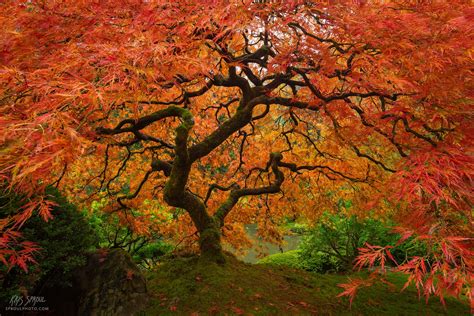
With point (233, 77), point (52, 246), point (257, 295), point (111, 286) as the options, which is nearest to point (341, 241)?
point (257, 295)

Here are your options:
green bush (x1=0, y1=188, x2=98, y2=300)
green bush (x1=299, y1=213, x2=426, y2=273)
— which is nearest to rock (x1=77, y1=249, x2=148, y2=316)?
green bush (x1=0, y1=188, x2=98, y2=300)

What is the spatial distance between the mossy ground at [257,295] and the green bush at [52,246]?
97 cm

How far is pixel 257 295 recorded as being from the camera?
3938 millimetres

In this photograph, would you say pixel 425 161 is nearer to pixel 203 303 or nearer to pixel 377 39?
pixel 377 39

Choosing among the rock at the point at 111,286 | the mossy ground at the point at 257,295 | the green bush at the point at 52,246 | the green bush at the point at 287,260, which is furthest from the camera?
the green bush at the point at 287,260

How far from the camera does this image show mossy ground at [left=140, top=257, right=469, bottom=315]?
366 cm

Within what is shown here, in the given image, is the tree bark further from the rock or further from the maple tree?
the rock

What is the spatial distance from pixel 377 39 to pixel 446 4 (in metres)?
0.76

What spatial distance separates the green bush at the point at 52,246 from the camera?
2.80 m

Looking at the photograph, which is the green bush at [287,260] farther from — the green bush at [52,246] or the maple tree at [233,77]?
the green bush at [52,246]

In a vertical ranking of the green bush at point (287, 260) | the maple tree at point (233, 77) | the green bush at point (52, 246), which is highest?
the maple tree at point (233, 77)

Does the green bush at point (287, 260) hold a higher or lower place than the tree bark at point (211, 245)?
lower

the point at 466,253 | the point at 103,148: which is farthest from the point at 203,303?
the point at 466,253

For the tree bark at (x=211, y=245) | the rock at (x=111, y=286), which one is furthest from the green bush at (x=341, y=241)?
the rock at (x=111, y=286)
